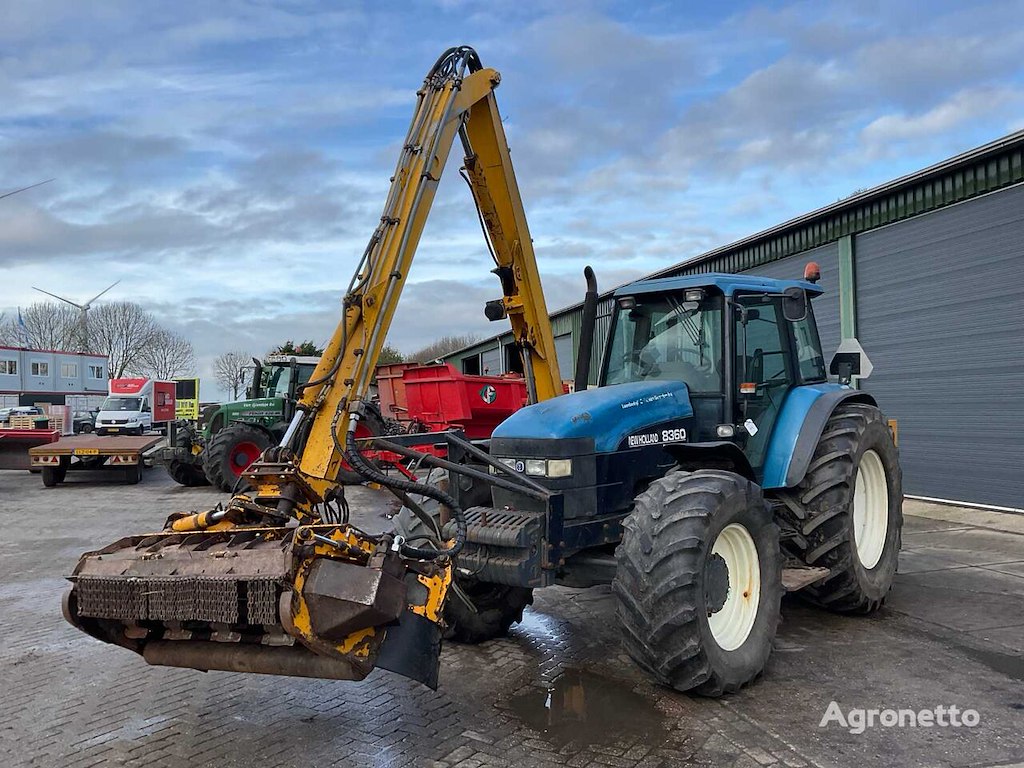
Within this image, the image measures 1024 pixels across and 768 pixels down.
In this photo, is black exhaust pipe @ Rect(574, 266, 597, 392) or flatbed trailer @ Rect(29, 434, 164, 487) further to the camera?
flatbed trailer @ Rect(29, 434, 164, 487)

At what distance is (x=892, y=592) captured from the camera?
659 centimetres

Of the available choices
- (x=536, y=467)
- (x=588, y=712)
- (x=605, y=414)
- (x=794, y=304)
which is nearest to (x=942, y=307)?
(x=794, y=304)

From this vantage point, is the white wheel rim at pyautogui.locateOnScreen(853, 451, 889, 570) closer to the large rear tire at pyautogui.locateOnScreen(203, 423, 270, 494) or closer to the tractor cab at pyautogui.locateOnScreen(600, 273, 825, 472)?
the tractor cab at pyautogui.locateOnScreen(600, 273, 825, 472)

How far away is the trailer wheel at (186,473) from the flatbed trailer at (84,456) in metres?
0.95

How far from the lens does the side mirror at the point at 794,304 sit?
18.1 ft

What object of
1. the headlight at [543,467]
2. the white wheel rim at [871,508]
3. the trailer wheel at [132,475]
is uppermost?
the headlight at [543,467]

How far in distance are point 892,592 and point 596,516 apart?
321 cm

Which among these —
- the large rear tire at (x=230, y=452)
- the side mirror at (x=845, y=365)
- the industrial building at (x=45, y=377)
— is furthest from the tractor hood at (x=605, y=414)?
the industrial building at (x=45, y=377)

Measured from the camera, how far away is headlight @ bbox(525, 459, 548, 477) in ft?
16.0

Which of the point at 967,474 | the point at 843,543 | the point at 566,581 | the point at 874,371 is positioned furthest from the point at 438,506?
the point at 874,371

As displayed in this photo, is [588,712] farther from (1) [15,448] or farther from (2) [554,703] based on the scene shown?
(1) [15,448]

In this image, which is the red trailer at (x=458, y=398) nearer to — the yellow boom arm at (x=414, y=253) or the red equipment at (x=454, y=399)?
the red equipment at (x=454, y=399)

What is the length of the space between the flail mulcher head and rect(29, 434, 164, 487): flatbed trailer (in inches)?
549

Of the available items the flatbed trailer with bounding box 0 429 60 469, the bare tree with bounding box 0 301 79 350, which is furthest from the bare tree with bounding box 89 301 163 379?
the flatbed trailer with bounding box 0 429 60 469
